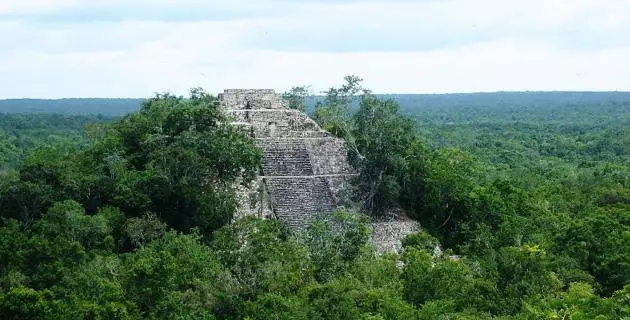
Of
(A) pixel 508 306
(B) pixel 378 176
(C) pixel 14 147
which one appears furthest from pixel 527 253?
(C) pixel 14 147

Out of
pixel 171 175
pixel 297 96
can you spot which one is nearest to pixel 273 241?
pixel 171 175

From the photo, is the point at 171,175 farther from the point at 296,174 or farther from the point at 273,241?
the point at 273,241

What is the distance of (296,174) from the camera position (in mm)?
25562

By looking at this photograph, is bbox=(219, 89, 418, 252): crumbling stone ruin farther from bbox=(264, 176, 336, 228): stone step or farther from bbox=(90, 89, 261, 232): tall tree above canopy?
bbox=(90, 89, 261, 232): tall tree above canopy

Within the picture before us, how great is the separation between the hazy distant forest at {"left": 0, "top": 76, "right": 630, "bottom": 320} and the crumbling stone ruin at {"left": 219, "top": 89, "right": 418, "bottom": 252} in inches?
23.6

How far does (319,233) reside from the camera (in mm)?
21141

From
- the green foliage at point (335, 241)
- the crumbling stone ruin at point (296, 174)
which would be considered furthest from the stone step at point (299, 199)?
the green foliage at point (335, 241)

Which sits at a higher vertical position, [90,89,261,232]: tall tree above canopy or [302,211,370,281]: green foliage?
[90,89,261,232]: tall tree above canopy

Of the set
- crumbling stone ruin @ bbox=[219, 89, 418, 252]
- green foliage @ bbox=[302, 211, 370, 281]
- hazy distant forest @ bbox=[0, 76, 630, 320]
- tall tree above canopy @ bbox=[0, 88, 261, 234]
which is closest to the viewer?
hazy distant forest @ bbox=[0, 76, 630, 320]

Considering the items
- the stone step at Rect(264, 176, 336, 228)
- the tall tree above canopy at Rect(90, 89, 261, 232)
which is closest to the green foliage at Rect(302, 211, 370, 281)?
the stone step at Rect(264, 176, 336, 228)

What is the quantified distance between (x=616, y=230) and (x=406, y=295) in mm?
7593

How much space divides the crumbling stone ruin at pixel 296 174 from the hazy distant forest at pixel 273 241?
23.6 inches

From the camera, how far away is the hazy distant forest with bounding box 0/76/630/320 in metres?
17.8

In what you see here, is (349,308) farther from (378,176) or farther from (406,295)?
(378,176)
